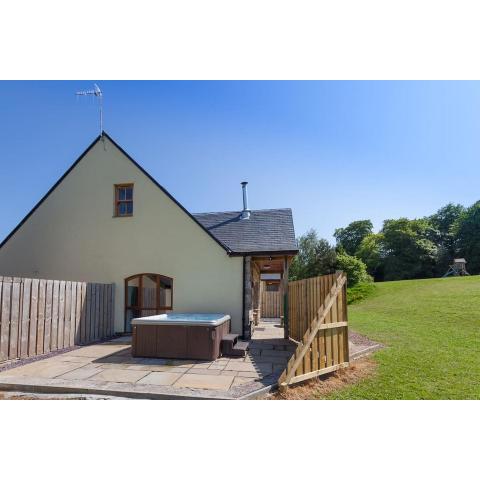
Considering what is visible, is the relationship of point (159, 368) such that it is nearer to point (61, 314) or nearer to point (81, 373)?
point (81, 373)

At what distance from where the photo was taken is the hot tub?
6324 mm

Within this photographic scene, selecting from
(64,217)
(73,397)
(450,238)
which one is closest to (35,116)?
(64,217)

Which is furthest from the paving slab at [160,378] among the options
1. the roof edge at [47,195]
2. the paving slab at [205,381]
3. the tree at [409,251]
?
the tree at [409,251]

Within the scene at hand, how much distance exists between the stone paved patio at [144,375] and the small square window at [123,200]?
5.15m

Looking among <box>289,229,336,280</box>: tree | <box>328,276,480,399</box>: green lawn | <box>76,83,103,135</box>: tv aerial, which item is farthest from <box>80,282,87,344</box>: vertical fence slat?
<box>289,229,336,280</box>: tree

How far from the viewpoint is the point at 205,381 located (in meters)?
4.82

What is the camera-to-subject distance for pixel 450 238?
44250mm

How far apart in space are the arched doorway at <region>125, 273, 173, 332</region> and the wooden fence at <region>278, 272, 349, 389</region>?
220 inches

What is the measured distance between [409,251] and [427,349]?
38.0 metres

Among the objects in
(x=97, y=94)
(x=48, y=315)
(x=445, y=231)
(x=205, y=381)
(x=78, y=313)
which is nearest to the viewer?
(x=205, y=381)

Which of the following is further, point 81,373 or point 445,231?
point 445,231

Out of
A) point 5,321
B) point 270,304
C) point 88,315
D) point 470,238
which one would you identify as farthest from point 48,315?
point 470,238

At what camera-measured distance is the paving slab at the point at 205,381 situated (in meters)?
4.57
